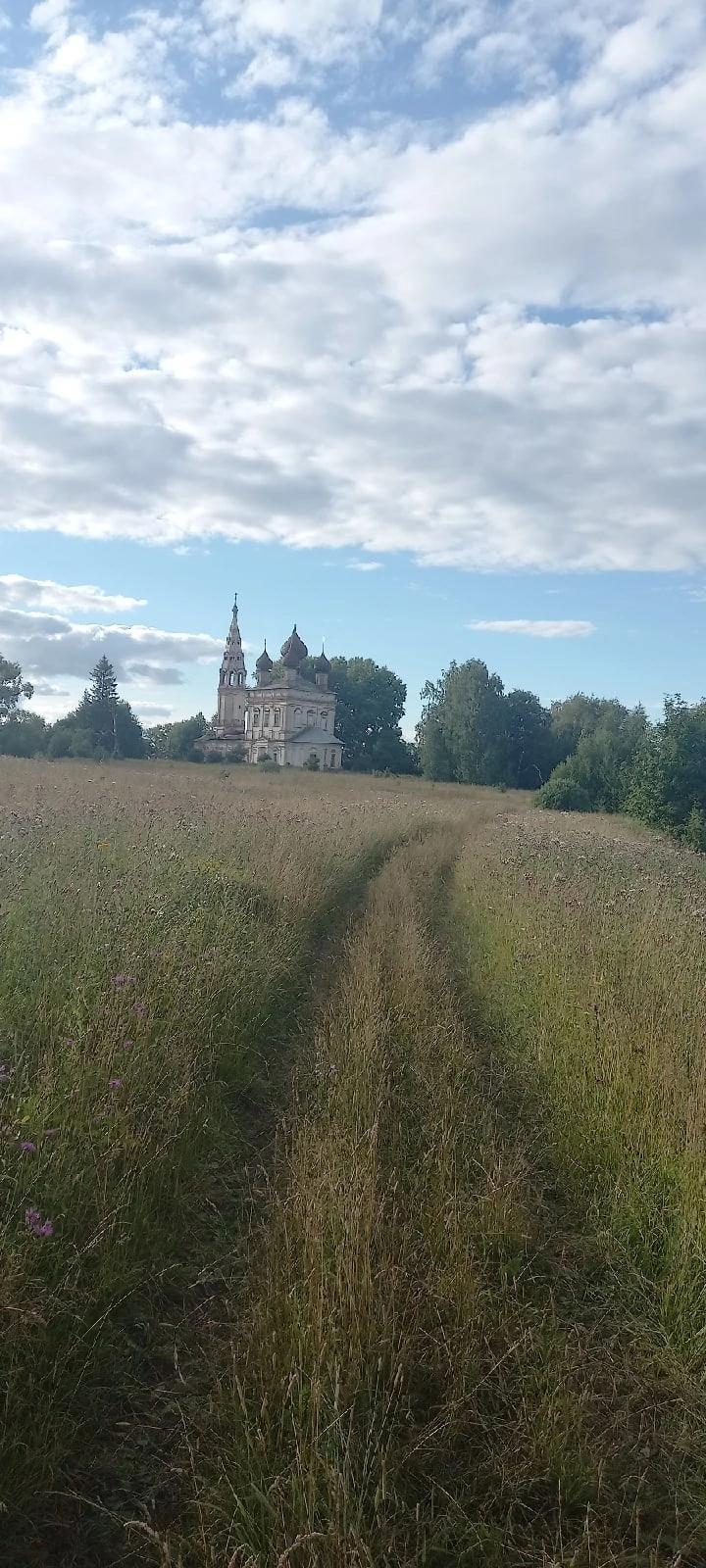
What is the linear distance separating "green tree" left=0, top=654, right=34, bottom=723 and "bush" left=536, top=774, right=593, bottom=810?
4451cm

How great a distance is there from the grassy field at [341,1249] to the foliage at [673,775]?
94.7 ft

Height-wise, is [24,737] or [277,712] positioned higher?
[277,712]

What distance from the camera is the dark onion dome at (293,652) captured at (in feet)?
353

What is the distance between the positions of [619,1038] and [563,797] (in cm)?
4459

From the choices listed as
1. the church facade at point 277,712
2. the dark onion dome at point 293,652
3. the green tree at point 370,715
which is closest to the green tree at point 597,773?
the church facade at point 277,712

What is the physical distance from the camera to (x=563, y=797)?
162 feet

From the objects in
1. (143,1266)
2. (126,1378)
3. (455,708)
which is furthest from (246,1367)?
(455,708)

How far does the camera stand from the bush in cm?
4903

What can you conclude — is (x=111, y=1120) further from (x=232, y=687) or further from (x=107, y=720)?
(x=232, y=687)

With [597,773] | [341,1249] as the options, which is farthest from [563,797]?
[341,1249]

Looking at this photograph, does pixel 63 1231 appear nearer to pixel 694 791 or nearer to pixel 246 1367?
pixel 246 1367

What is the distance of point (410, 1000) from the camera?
7574 mm

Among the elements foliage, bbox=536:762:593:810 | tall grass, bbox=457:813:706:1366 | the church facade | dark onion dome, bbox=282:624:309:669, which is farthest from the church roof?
tall grass, bbox=457:813:706:1366

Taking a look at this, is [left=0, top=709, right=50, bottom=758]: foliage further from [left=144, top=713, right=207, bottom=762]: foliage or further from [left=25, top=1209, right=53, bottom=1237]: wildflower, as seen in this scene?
[left=25, top=1209, right=53, bottom=1237]: wildflower
